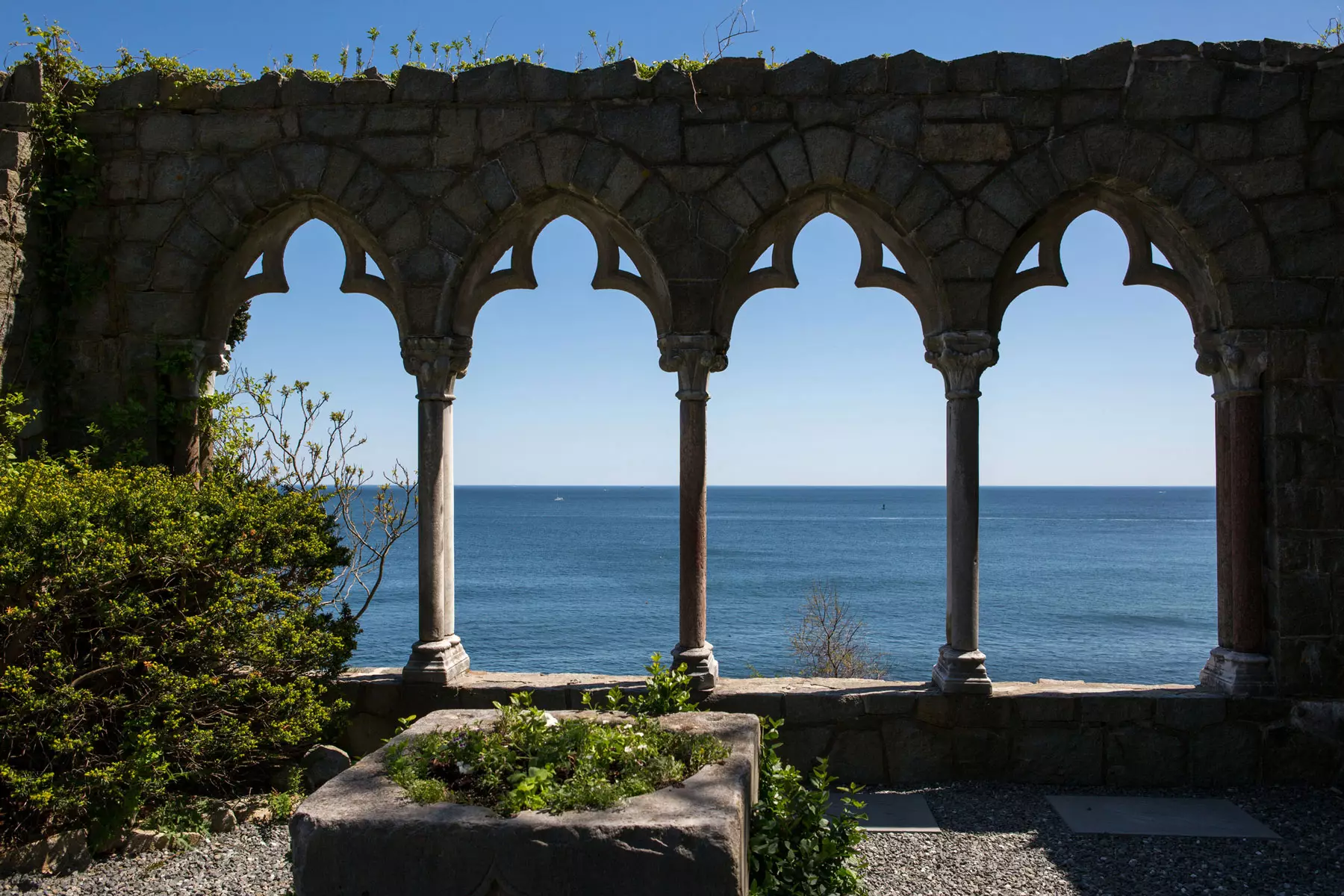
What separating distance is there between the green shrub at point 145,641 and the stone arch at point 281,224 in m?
1.31

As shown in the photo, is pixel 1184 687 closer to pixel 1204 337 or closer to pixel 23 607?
pixel 1204 337

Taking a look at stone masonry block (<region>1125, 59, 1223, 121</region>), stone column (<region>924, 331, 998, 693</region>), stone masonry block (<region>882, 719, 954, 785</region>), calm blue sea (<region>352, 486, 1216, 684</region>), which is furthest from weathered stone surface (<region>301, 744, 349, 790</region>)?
calm blue sea (<region>352, 486, 1216, 684</region>)

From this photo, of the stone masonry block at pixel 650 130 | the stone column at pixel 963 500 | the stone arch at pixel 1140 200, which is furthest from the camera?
the stone masonry block at pixel 650 130

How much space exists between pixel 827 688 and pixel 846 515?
282 feet

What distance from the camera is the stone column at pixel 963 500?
221 inches

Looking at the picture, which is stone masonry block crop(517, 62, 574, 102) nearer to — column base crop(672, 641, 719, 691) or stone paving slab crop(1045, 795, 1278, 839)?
column base crop(672, 641, 719, 691)

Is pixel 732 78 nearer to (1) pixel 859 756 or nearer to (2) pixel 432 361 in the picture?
(2) pixel 432 361

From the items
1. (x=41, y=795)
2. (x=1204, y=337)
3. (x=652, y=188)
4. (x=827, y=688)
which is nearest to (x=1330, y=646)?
(x=1204, y=337)

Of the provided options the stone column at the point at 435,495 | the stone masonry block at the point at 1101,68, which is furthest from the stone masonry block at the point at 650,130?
the stone masonry block at the point at 1101,68

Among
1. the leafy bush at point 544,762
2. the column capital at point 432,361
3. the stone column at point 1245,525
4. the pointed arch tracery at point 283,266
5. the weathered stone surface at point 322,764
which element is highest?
the pointed arch tracery at point 283,266

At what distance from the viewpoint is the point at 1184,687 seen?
5.74 m

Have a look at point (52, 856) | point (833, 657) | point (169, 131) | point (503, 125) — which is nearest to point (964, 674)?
point (503, 125)

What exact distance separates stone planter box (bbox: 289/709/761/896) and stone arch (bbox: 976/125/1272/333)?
3857 mm

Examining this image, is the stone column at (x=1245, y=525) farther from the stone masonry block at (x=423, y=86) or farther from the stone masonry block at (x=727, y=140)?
the stone masonry block at (x=423, y=86)
